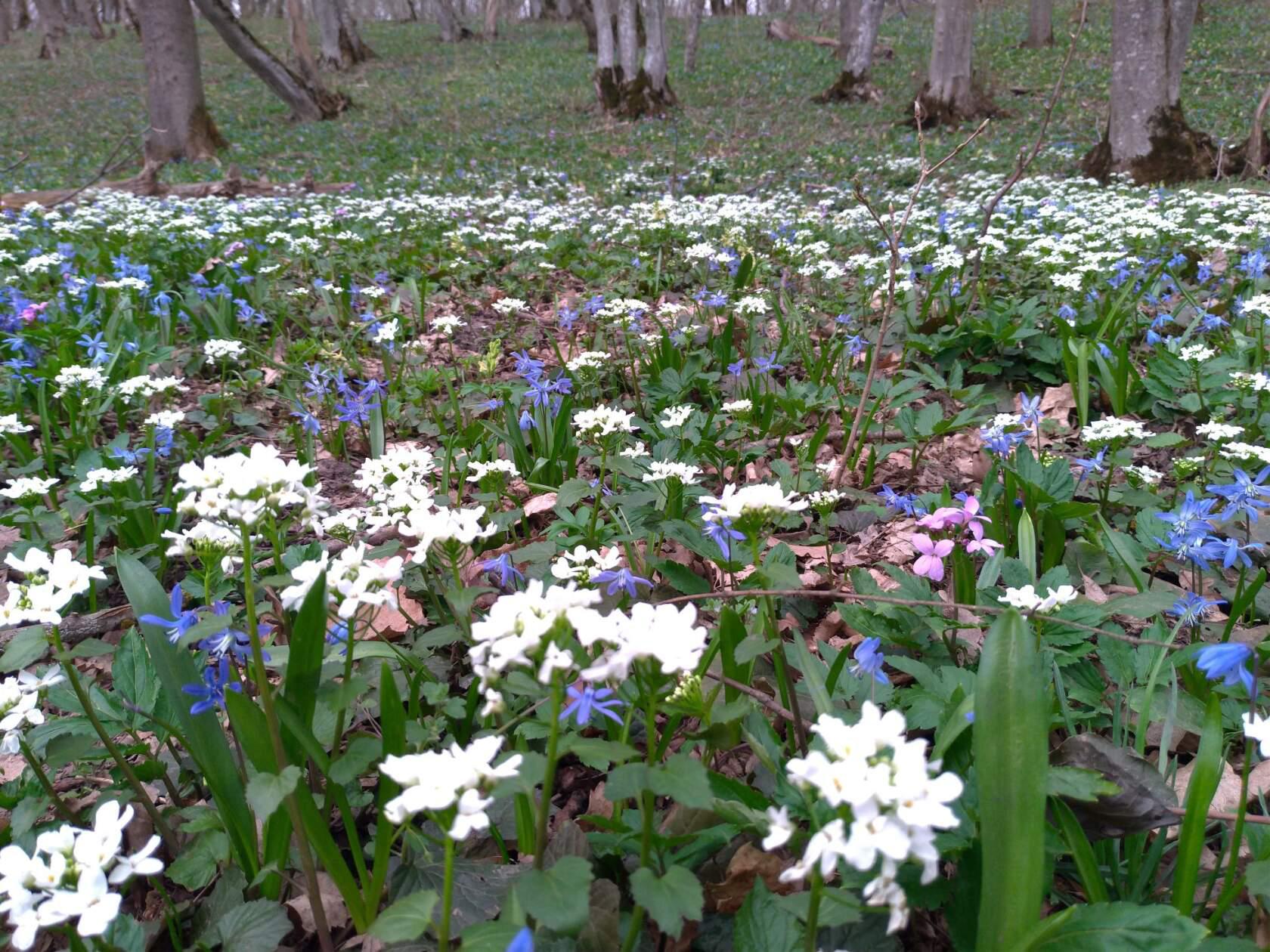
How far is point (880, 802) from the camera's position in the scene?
746 millimetres

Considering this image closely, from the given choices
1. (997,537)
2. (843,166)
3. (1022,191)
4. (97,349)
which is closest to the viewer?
(997,537)

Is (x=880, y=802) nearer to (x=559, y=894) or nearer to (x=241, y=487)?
(x=559, y=894)

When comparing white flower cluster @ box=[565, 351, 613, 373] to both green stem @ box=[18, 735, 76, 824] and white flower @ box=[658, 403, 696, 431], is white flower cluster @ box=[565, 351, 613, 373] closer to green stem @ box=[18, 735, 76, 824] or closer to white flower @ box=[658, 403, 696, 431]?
white flower @ box=[658, 403, 696, 431]

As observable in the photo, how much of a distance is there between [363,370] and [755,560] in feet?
9.68

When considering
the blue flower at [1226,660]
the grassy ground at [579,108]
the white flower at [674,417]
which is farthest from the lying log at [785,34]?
the blue flower at [1226,660]

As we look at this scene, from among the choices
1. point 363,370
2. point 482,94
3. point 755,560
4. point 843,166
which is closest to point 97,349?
point 363,370

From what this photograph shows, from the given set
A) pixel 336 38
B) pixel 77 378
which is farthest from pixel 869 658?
pixel 336 38

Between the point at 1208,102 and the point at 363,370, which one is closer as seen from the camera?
the point at 363,370

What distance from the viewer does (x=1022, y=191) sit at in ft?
23.2

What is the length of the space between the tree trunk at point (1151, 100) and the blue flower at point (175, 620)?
884 cm

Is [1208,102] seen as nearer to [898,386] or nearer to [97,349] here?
[898,386]

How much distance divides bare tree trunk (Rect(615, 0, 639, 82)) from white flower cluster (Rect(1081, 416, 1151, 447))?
45.8ft

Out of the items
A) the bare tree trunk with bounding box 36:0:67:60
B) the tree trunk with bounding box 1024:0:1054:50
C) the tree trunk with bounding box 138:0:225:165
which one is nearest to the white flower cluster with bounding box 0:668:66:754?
the tree trunk with bounding box 138:0:225:165

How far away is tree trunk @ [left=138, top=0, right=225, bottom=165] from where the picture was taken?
1120 centimetres
